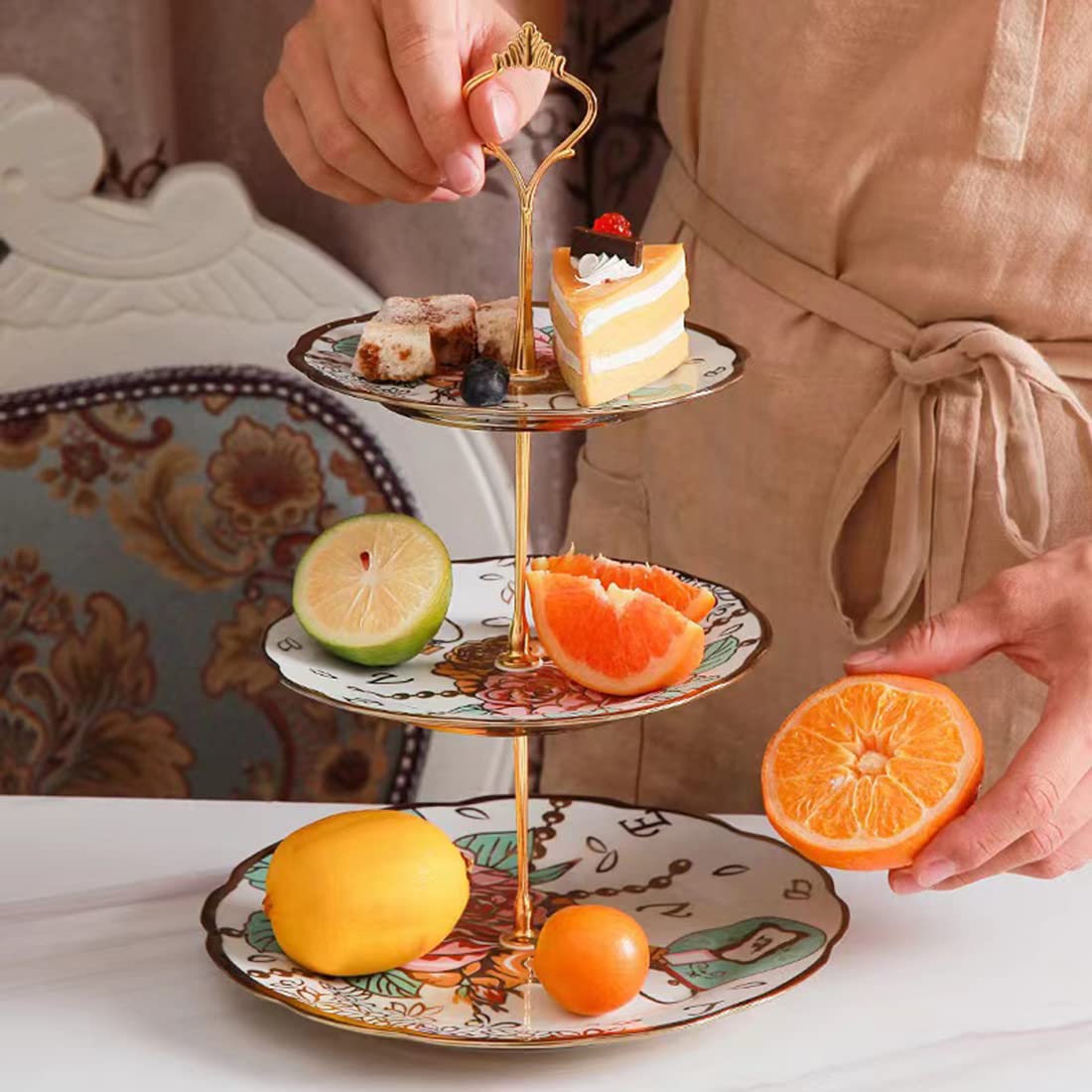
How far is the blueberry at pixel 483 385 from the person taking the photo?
0.83 metres

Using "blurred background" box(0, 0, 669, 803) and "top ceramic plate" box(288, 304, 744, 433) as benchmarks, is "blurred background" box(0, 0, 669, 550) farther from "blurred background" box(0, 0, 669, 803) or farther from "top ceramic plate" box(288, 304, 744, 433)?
"top ceramic plate" box(288, 304, 744, 433)

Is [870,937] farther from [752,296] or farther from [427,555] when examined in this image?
[752,296]

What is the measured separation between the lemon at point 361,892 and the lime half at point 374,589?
0.10m

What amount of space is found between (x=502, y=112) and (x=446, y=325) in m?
0.12

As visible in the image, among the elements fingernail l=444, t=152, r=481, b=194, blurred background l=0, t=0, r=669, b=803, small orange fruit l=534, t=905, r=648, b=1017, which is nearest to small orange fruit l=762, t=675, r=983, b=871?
small orange fruit l=534, t=905, r=648, b=1017

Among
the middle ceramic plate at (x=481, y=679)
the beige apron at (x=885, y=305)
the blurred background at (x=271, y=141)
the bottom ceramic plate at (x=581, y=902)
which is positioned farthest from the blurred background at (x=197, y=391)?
the middle ceramic plate at (x=481, y=679)

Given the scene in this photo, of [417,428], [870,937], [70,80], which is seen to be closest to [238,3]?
[70,80]

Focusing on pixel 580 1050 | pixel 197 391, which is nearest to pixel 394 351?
pixel 580 1050

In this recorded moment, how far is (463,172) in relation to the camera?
3.06 ft

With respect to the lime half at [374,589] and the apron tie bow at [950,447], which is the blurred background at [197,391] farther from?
the lime half at [374,589]

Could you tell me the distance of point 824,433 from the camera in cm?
125

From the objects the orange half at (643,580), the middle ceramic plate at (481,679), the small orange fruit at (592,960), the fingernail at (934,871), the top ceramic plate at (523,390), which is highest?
the top ceramic plate at (523,390)

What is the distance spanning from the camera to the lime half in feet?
2.98

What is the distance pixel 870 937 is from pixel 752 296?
1.62ft
